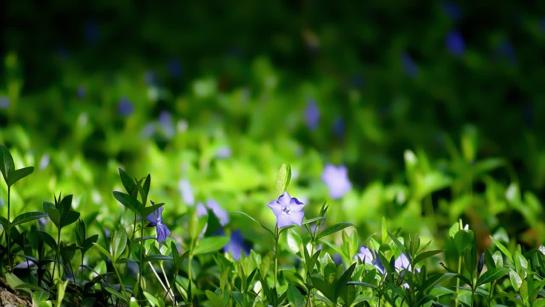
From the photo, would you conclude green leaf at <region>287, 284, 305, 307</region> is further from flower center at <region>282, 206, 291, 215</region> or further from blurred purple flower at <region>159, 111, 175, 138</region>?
blurred purple flower at <region>159, 111, 175, 138</region>

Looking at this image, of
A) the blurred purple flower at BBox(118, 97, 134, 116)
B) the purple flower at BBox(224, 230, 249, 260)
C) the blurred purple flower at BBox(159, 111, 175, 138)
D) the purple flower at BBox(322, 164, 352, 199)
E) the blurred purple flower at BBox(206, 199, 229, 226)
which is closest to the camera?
the purple flower at BBox(224, 230, 249, 260)

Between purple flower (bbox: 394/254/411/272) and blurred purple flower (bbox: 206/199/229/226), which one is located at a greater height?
purple flower (bbox: 394/254/411/272)

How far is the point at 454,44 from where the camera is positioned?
4.52 meters

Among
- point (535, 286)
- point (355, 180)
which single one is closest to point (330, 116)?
point (355, 180)

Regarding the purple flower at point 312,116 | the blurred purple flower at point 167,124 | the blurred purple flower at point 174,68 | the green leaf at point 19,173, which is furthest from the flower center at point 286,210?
the blurred purple flower at point 174,68

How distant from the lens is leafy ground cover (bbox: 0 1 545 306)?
5.49 ft

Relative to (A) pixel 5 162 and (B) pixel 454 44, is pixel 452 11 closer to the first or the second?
(B) pixel 454 44

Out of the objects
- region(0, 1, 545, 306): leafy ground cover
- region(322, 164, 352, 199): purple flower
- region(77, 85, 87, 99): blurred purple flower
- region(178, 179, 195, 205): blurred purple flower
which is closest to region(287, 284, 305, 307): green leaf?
region(0, 1, 545, 306): leafy ground cover

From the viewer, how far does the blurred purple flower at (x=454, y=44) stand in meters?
4.52

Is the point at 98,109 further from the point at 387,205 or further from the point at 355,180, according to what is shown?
the point at 387,205

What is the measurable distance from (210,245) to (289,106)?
2064mm

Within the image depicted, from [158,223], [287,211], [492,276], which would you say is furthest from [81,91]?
[492,276]

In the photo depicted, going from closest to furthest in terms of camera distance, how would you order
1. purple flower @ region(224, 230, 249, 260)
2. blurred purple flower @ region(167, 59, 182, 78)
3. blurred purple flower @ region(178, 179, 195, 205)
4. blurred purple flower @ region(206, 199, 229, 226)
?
1. purple flower @ region(224, 230, 249, 260)
2. blurred purple flower @ region(206, 199, 229, 226)
3. blurred purple flower @ region(178, 179, 195, 205)
4. blurred purple flower @ region(167, 59, 182, 78)

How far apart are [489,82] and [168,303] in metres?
2.94
